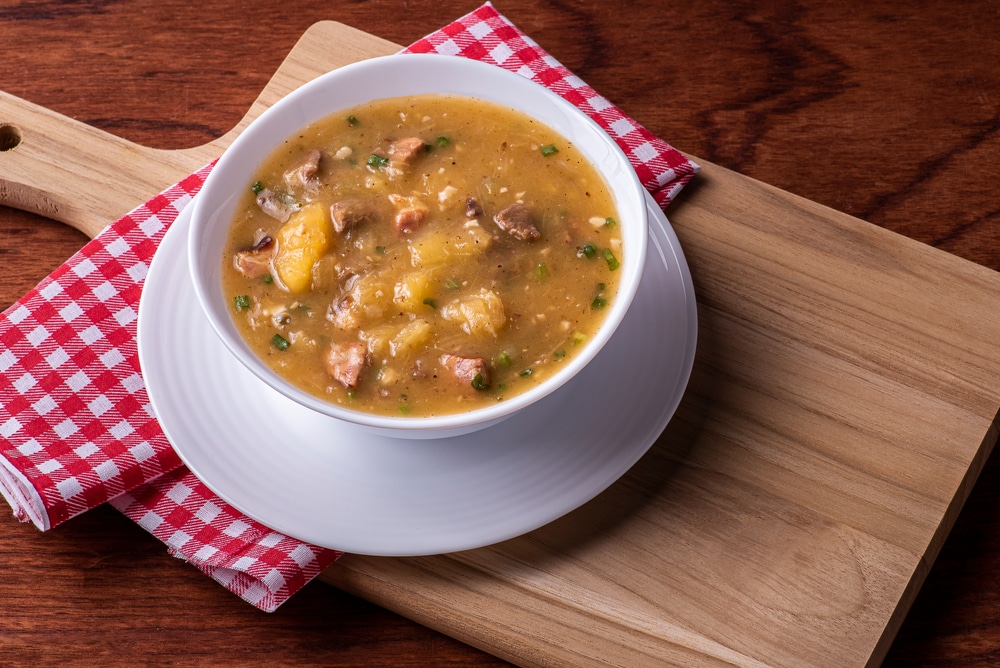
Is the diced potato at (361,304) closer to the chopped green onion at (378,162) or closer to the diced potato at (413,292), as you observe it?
the diced potato at (413,292)

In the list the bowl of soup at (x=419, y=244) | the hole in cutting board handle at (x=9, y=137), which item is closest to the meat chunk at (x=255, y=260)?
the bowl of soup at (x=419, y=244)

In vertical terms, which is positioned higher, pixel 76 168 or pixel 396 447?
pixel 76 168

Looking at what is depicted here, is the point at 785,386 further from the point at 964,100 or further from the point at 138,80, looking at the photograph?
the point at 138,80

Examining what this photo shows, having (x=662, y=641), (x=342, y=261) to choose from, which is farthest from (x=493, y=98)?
(x=662, y=641)

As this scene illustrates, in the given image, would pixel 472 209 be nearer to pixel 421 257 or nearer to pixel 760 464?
pixel 421 257

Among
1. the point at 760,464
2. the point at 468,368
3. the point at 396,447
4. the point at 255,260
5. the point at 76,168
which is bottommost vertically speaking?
the point at 760,464

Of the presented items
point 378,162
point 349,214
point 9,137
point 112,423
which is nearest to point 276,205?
point 349,214

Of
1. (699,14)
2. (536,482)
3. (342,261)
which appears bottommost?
(536,482)
